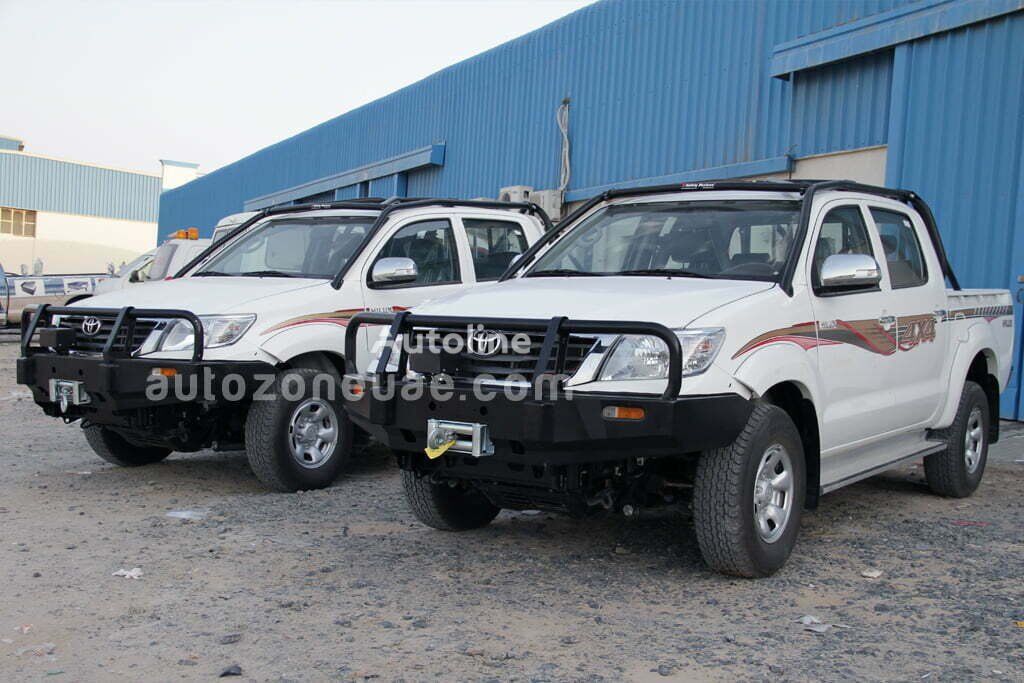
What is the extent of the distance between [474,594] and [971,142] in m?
7.23

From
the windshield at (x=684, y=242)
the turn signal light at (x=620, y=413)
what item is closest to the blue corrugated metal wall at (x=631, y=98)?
the windshield at (x=684, y=242)

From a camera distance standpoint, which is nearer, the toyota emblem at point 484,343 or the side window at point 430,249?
the toyota emblem at point 484,343

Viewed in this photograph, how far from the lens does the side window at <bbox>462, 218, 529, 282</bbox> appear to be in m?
7.75

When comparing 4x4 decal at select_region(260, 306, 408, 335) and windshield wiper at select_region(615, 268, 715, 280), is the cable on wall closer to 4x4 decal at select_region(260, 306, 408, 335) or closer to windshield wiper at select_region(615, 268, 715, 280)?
4x4 decal at select_region(260, 306, 408, 335)

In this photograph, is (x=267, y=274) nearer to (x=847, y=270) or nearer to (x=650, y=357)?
(x=650, y=357)

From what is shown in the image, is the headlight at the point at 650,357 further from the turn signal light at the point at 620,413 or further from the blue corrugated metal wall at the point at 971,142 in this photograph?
the blue corrugated metal wall at the point at 971,142

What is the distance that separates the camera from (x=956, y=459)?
21.1 feet

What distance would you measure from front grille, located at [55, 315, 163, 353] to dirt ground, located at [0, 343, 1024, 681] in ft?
3.22

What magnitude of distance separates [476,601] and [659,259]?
207 centimetres

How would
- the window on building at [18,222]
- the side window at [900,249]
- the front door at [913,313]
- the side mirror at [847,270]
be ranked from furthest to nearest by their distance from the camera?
1. the window on building at [18,222]
2. the side window at [900,249]
3. the front door at [913,313]
4. the side mirror at [847,270]

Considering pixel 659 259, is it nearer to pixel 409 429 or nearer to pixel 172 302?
pixel 409 429

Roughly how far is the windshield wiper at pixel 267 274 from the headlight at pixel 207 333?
892mm

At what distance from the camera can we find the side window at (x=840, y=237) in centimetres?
511

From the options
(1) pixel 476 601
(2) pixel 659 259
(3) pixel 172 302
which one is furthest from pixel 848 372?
(3) pixel 172 302
